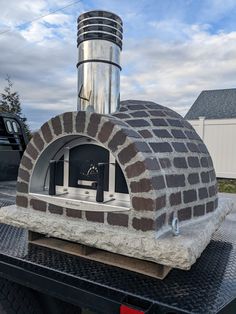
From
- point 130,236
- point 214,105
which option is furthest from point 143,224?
point 214,105

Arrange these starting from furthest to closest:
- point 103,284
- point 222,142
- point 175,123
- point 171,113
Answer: point 222,142 < point 171,113 < point 175,123 < point 103,284

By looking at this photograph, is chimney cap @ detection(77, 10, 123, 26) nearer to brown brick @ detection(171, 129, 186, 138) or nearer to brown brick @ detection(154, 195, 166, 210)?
brown brick @ detection(171, 129, 186, 138)

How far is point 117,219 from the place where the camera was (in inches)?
71.5

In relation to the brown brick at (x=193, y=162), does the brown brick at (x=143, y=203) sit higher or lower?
lower

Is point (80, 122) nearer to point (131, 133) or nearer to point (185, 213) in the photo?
point (131, 133)

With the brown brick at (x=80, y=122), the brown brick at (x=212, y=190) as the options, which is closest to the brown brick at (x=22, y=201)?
the brown brick at (x=80, y=122)

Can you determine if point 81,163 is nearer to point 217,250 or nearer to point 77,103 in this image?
point 77,103

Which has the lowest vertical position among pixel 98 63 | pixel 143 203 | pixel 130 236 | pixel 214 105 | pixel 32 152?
pixel 130 236

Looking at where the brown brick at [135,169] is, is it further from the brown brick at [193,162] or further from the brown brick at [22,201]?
the brown brick at [22,201]

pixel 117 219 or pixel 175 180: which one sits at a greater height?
pixel 175 180

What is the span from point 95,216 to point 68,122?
1.72 feet

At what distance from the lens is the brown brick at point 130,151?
1.77 meters

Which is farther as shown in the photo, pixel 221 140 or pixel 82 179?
pixel 221 140

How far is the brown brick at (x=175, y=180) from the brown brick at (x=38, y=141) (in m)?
0.75
